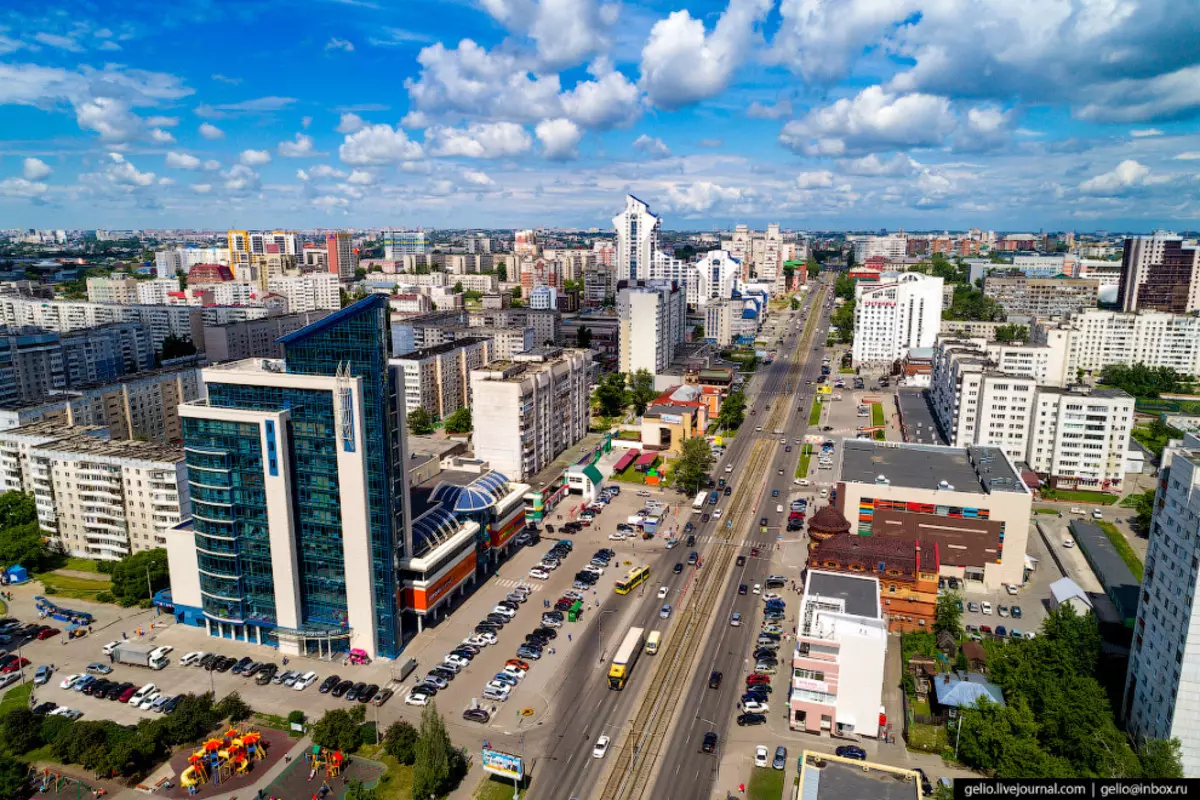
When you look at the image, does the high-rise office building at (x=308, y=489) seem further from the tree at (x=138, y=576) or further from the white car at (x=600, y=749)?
the white car at (x=600, y=749)

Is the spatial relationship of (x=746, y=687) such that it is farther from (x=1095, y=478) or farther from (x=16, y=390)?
(x=16, y=390)

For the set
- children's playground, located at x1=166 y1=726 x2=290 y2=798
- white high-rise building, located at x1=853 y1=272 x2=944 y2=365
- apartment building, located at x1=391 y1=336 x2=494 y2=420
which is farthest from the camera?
white high-rise building, located at x1=853 y1=272 x2=944 y2=365

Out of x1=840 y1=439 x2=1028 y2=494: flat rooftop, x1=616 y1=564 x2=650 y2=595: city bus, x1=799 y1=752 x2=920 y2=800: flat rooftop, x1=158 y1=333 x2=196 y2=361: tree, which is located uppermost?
x1=158 y1=333 x2=196 y2=361: tree

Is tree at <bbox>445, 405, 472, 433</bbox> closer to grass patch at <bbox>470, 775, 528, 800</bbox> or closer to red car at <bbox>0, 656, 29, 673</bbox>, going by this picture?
red car at <bbox>0, 656, 29, 673</bbox>

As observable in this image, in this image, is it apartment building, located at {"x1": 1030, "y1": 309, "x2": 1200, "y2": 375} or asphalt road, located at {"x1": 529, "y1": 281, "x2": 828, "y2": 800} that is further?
apartment building, located at {"x1": 1030, "y1": 309, "x2": 1200, "y2": 375}

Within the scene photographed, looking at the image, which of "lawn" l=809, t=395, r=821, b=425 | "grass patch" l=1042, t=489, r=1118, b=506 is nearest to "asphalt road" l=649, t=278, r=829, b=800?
"grass patch" l=1042, t=489, r=1118, b=506

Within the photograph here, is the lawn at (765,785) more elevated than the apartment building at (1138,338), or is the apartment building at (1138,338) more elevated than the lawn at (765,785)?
the apartment building at (1138,338)

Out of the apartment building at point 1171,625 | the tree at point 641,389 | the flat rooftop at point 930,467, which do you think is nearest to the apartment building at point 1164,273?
the tree at point 641,389
